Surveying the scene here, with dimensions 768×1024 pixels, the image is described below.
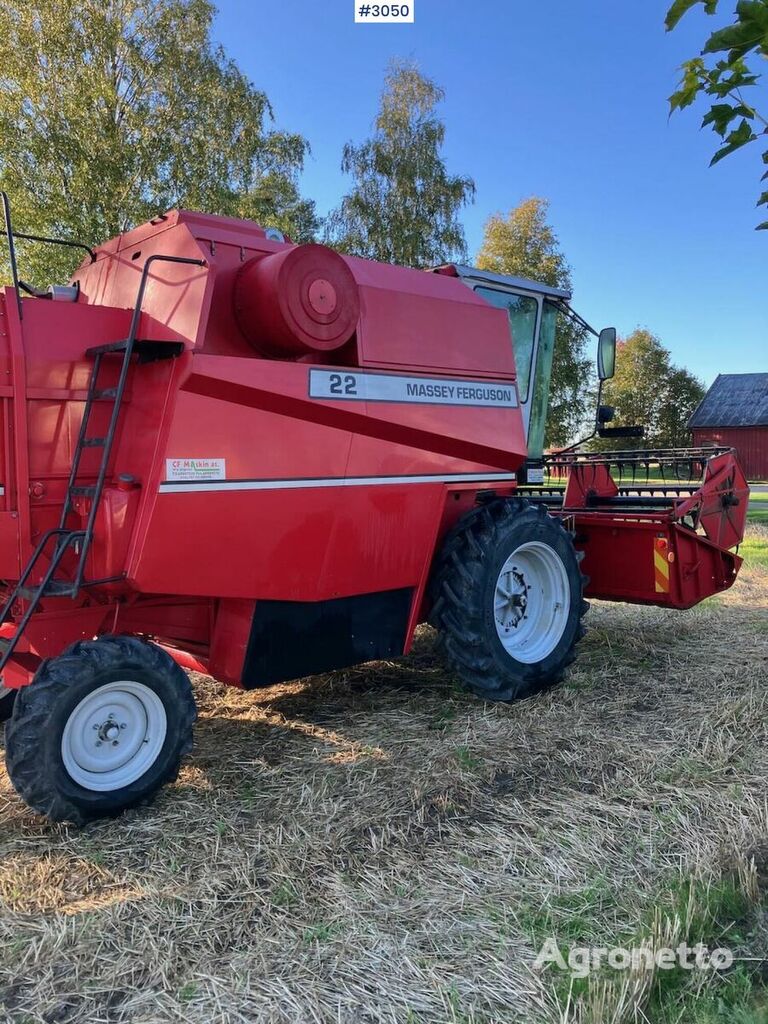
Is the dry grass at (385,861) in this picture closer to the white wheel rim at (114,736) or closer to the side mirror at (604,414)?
the white wheel rim at (114,736)

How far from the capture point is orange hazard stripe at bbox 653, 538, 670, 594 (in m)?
5.48

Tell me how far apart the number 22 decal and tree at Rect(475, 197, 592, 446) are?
1778cm

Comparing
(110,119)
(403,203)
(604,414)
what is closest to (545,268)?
(403,203)

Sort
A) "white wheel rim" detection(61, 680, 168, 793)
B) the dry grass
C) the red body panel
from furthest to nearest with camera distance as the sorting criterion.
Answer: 1. the red body panel
2. "white wheel rim" detection(61, 680, 168, 793)
3. the dry grass

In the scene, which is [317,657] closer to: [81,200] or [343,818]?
[343,818]

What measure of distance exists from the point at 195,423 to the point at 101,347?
54cm

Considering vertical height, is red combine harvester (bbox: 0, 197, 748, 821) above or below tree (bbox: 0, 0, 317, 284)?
below

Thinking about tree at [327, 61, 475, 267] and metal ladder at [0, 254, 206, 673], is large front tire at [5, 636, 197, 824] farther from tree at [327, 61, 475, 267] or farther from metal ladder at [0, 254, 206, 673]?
tree at [327, 61, 475, 267]

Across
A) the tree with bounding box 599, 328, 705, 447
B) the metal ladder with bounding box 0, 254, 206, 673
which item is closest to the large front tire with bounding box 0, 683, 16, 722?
the metal ladder with bounding box 0, 254, 206, 673

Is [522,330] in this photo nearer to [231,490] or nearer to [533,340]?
[533,340]

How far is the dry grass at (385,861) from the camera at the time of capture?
2193 mm

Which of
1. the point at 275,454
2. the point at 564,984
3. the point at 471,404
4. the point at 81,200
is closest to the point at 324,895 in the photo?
the point at 564,984

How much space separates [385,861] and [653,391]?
139 ft

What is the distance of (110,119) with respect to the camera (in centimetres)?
1305
